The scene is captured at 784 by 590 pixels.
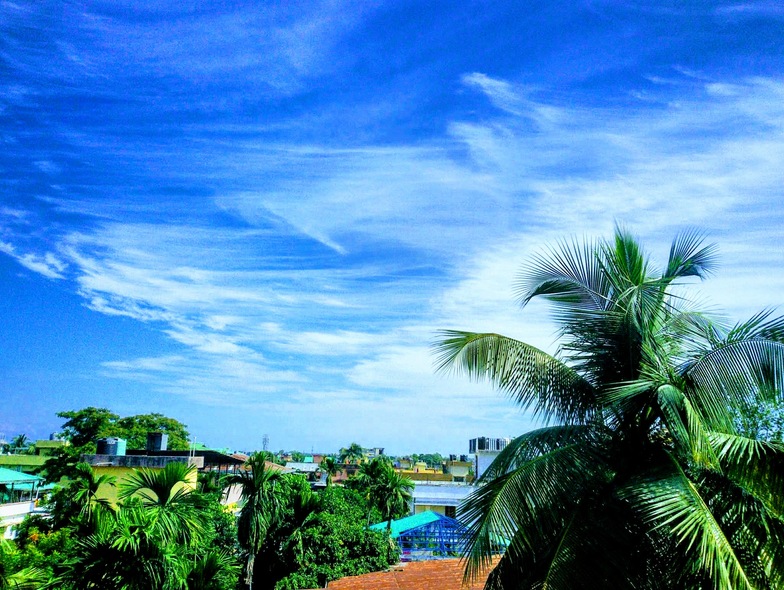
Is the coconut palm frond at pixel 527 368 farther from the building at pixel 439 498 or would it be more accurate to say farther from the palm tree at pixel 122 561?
the building at pixel 439 498

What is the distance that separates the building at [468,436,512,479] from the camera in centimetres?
4341

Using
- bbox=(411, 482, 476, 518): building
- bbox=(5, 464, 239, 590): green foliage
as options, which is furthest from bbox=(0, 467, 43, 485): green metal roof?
bbox=(5, 464, 239, 590): green foliage

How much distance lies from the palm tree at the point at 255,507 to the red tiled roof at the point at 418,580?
16.4 ft

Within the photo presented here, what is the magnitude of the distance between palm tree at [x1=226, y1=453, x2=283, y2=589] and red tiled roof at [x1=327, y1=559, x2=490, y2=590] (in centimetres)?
501

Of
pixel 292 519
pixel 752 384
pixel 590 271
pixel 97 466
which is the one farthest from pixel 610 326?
pixel 97 466

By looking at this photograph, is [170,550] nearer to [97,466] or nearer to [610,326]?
[610,326]

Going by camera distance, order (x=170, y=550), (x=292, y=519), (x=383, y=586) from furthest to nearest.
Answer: (x=292, y=519) < (x=383, y=586) < (x=170, y=550)

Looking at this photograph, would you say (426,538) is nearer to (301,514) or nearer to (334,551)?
(301,514)

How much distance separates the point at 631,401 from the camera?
7543mm

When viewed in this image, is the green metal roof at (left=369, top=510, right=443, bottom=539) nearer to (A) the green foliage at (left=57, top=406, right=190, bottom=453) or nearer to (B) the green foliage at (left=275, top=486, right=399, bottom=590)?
(B) the green foliage at (left=275, top=486, right=399, bottom=590)

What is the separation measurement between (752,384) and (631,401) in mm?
1341

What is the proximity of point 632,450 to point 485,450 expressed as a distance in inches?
1691

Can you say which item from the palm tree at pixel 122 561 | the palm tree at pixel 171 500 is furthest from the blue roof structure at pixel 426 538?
the palm tree at pixel 122 561

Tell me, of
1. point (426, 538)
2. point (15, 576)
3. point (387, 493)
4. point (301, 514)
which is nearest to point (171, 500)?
point (15, 576)
